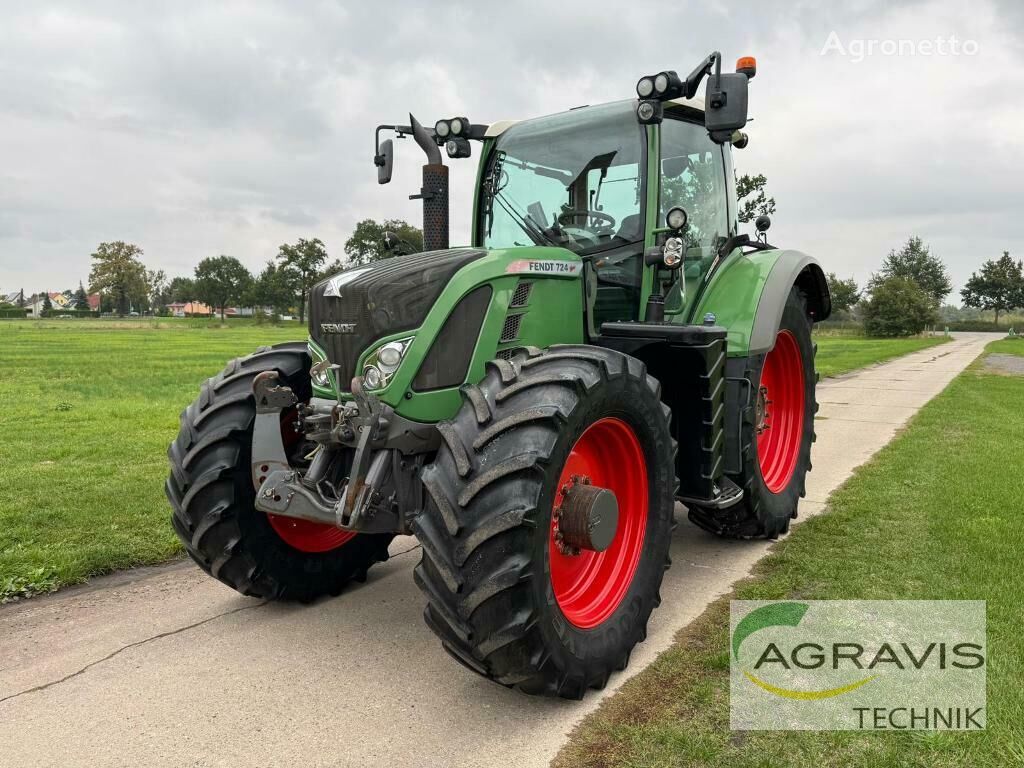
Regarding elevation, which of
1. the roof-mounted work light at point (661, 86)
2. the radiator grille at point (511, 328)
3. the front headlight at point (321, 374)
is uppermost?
the roof-mounted work light at point (661, 86)

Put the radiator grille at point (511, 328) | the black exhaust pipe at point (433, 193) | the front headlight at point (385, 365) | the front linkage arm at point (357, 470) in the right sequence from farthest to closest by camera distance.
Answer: the black exhaust pipe at point (433, 193) → the radiator grille at point (511, 328) → the front headlight at point (385, 365) → the front linkage arm at point (357, 470)

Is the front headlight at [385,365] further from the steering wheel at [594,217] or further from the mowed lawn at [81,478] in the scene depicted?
the mowed lawn at [81,478]

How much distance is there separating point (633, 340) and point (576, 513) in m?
1.33

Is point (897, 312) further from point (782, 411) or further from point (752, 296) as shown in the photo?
point (752, 296)

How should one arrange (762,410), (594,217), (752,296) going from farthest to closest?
(762,410) → (752,296) → (594,217)

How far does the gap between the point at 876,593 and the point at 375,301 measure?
296cm

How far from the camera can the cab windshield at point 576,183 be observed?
14.3 feet

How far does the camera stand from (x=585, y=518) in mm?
3139

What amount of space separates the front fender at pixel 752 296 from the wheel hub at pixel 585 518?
1758mm

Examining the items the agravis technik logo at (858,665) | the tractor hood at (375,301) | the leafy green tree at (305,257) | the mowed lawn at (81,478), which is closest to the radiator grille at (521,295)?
the tractor hood at (375,301)

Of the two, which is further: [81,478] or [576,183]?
[81,478]

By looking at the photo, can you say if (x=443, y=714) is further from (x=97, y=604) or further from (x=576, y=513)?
(x=97, y=604)

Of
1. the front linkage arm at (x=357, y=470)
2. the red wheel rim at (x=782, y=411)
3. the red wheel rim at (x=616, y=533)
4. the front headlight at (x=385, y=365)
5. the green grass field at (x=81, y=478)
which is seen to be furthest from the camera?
the red wheel rim at (x=782, y=411)

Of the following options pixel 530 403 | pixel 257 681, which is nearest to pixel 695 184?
pixel 530 403
